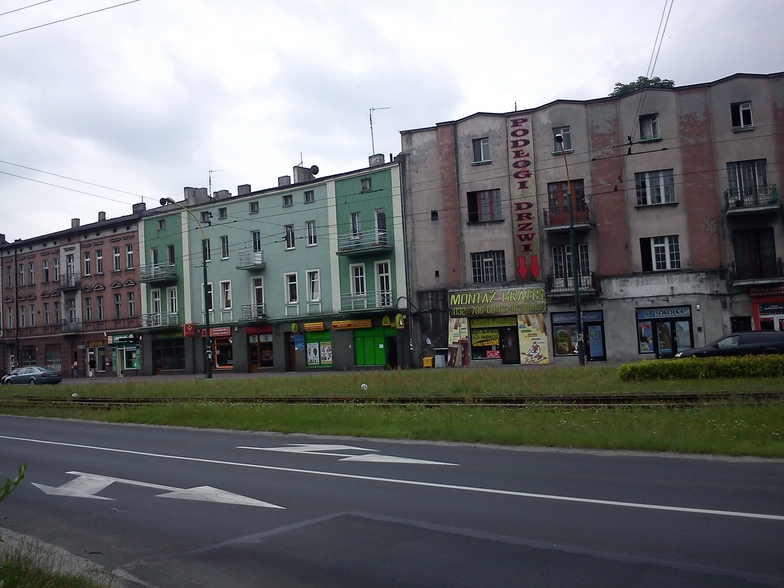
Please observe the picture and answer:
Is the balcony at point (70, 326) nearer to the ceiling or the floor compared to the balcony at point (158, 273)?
nearer to the floor

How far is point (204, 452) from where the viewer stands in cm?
1360

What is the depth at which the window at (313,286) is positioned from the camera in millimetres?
45281

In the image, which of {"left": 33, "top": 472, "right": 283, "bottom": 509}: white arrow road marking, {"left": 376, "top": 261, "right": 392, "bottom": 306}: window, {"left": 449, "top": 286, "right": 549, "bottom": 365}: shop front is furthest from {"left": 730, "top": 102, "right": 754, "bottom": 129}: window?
{"left": 33, "top": 472, "right": 283, "bottom": 509}: white arrow road marking

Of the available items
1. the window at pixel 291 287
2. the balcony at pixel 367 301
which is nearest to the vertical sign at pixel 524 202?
the balcony at pixel 367 301

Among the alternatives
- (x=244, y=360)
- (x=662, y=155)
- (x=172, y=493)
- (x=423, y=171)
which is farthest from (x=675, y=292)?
(x=172, y=493)

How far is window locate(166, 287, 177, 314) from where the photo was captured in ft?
174

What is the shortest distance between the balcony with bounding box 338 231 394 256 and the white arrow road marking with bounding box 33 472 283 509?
3109 centimetres

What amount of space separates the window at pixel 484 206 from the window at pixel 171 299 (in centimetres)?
2477

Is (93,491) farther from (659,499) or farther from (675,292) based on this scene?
(675,292)

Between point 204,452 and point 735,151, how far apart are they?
3146cm

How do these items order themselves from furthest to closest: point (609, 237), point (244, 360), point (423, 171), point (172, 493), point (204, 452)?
point (244, 360)
point (423, 171)
point (609, 237)
point (204, 452)
point (172, 493)

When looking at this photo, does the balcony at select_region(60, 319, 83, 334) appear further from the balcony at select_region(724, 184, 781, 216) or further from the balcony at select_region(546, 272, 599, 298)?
the balcony at select_region(724, 184, 781, 216)

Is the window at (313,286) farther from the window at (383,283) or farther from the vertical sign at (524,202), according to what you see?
the vertical sign at (524,202)

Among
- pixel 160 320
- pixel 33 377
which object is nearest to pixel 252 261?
pixel 160 320
